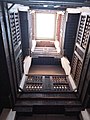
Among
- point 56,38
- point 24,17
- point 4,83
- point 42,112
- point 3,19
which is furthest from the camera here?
point 56,38

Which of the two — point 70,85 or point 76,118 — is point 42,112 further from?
point 70,85

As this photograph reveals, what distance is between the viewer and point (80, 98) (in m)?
2.95

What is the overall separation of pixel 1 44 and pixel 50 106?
1.70 meters

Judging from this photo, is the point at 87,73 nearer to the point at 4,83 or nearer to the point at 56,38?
the point at 4,83

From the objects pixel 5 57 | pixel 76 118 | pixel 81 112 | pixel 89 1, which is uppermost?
pixel 89 1

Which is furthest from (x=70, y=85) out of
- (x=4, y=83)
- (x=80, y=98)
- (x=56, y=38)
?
(x=56, y=38)

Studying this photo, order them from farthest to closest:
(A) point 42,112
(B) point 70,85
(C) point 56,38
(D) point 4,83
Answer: (C) point 56,38, (B) point 70,85, (A) point 42,112, (D) point 4,83

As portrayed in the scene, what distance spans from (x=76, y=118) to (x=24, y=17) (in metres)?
3.03

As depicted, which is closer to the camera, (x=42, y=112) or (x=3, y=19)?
(x=3, y=19)

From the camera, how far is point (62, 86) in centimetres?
348

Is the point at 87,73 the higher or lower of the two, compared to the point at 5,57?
lower

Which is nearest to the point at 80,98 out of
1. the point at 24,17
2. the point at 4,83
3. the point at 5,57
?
the point at 4,83

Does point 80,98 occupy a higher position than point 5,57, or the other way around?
point 5,57

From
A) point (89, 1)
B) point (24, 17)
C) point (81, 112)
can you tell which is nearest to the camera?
point (89, 1)
